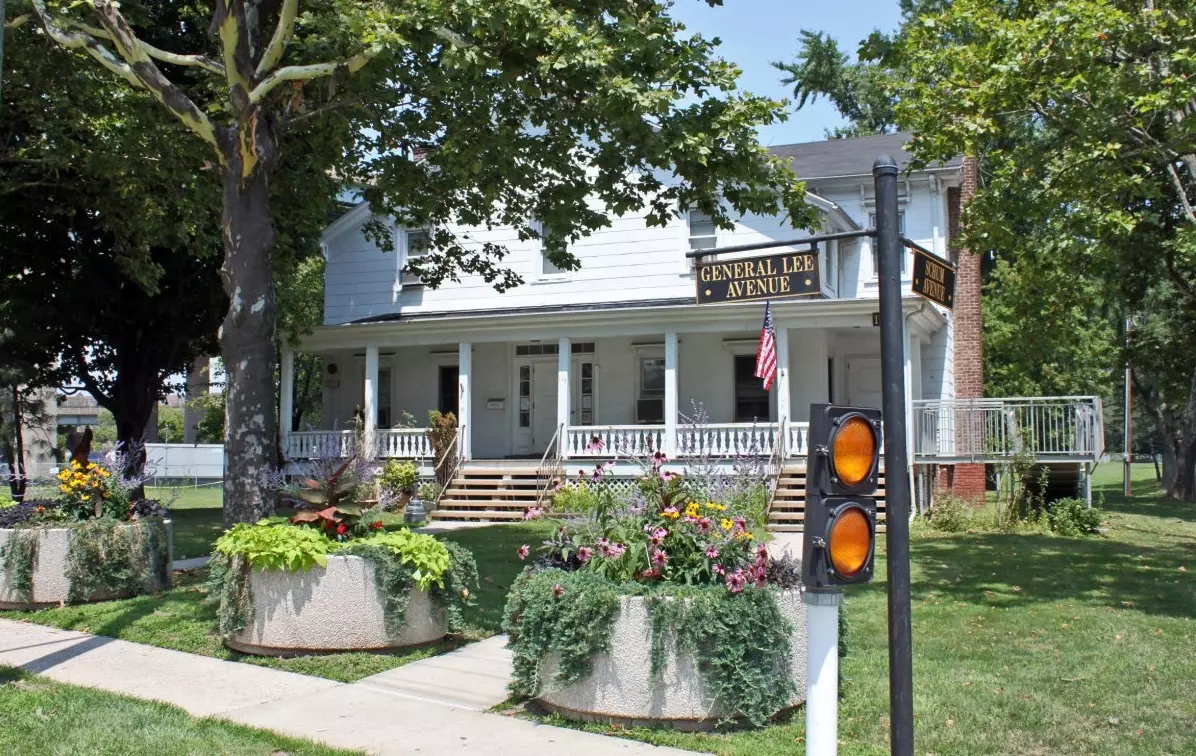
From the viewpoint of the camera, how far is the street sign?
4.45m

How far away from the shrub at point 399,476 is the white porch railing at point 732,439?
17.6 feet

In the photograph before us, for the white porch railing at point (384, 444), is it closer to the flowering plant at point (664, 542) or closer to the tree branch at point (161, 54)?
the tree branch at point (161, 54)

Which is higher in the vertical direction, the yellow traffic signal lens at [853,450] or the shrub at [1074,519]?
the yellow traffic signal lens at [853,450]

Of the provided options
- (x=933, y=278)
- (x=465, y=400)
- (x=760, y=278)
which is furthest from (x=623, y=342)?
(x=933, y=278)

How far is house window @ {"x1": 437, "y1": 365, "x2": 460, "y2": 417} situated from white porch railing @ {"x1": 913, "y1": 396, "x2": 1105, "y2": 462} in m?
10.7

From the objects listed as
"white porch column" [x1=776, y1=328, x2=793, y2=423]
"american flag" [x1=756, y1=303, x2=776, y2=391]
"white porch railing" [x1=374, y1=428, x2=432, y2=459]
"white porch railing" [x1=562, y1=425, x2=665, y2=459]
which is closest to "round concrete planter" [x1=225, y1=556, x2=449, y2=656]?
"american flag" [x1=756, y1=303, x2=776, y2=391]

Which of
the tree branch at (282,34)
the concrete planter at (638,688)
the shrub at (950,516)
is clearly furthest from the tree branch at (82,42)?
the shrub at (950,516)

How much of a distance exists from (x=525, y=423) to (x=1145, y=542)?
12934 millimetres

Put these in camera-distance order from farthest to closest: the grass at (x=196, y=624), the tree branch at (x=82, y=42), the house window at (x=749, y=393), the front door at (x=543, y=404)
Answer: the front door at (x=543, y=404)
the house window at (x=749, y=393)
the tree branch at (x=82, y=42)
the grass at (x=196, y=624)

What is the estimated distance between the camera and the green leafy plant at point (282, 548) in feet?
25.6

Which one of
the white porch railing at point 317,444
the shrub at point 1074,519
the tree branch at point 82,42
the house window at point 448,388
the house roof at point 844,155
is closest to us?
the tree branch at point 82,42

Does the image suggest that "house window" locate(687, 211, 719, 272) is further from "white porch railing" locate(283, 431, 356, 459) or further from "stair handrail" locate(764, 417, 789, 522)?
"white porch railing" locate(283, 431, 356, 459)

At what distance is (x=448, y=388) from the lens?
81.7ft

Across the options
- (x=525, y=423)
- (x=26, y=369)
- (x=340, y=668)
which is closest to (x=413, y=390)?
(x=525, y=423)
